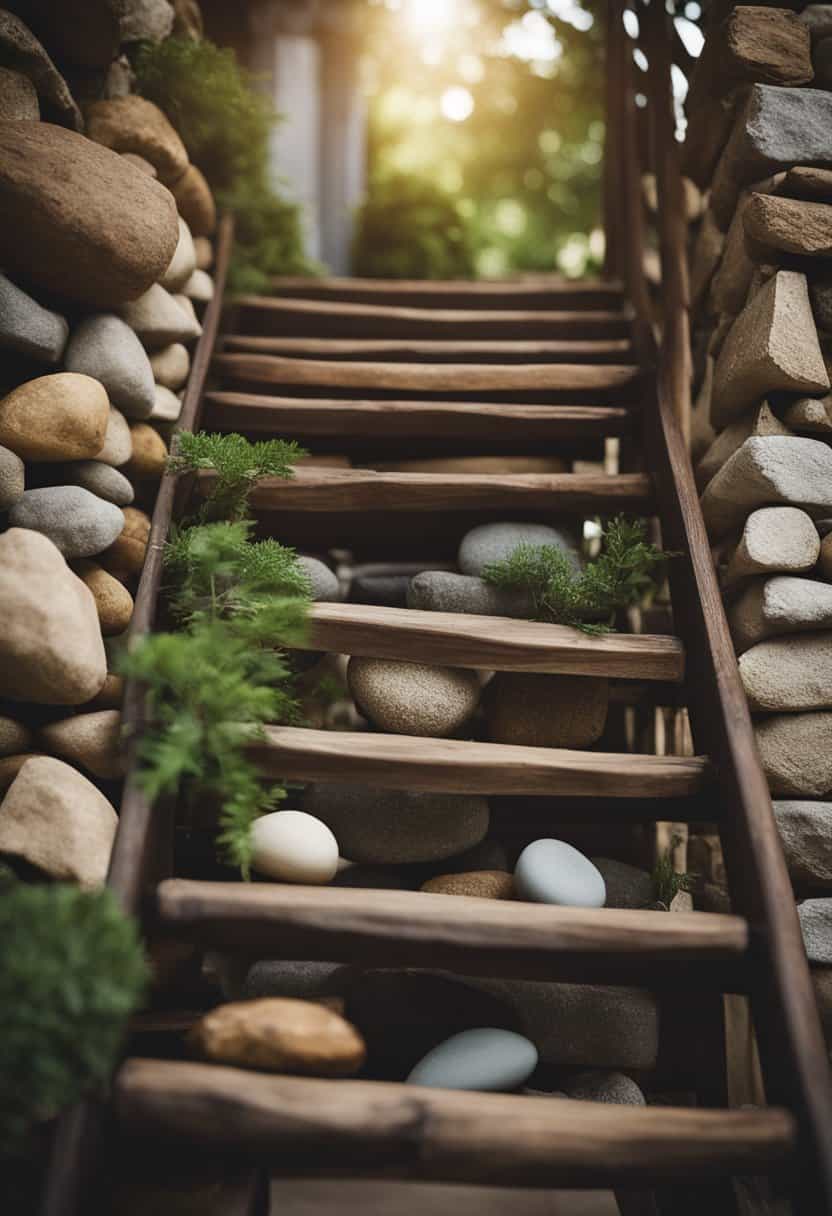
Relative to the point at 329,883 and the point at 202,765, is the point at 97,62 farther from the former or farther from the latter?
the point at 329,883

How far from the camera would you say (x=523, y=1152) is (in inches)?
46.5

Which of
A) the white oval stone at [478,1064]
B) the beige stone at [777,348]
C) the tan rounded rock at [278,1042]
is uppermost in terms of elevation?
the beige stone at [777,348]

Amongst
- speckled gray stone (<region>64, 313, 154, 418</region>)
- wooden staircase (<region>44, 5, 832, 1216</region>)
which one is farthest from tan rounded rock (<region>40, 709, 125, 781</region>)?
speckled gray stone (<region>64, 313, 154, 418</region>)

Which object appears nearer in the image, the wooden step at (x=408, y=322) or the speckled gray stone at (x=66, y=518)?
the speckled gray stone at (x=66, y=518)

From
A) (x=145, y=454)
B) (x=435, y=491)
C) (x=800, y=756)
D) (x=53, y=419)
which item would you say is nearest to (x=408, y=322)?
(x=435, y=491)

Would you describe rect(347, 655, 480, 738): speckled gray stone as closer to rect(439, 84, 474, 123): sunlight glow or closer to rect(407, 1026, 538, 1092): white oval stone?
rect(407, 1026, 538, 1092): white oval stone

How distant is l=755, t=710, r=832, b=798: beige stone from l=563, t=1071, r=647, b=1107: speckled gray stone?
68 centimetres

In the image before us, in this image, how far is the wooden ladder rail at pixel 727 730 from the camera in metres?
1.27

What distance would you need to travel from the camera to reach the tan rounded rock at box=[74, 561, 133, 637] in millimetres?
1724

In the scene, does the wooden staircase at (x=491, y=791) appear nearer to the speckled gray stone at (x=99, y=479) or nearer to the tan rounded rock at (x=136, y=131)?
the speckled gray stone at (x=99, y=479)

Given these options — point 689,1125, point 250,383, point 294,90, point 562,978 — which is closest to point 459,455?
point 250,383

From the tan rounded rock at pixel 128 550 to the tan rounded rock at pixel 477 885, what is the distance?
0.96 metres

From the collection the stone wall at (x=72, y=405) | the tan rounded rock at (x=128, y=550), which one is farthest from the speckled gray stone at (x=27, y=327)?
the tan rounded rock at (x=128, y=550)

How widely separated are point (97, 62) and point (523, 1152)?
8.44ft
